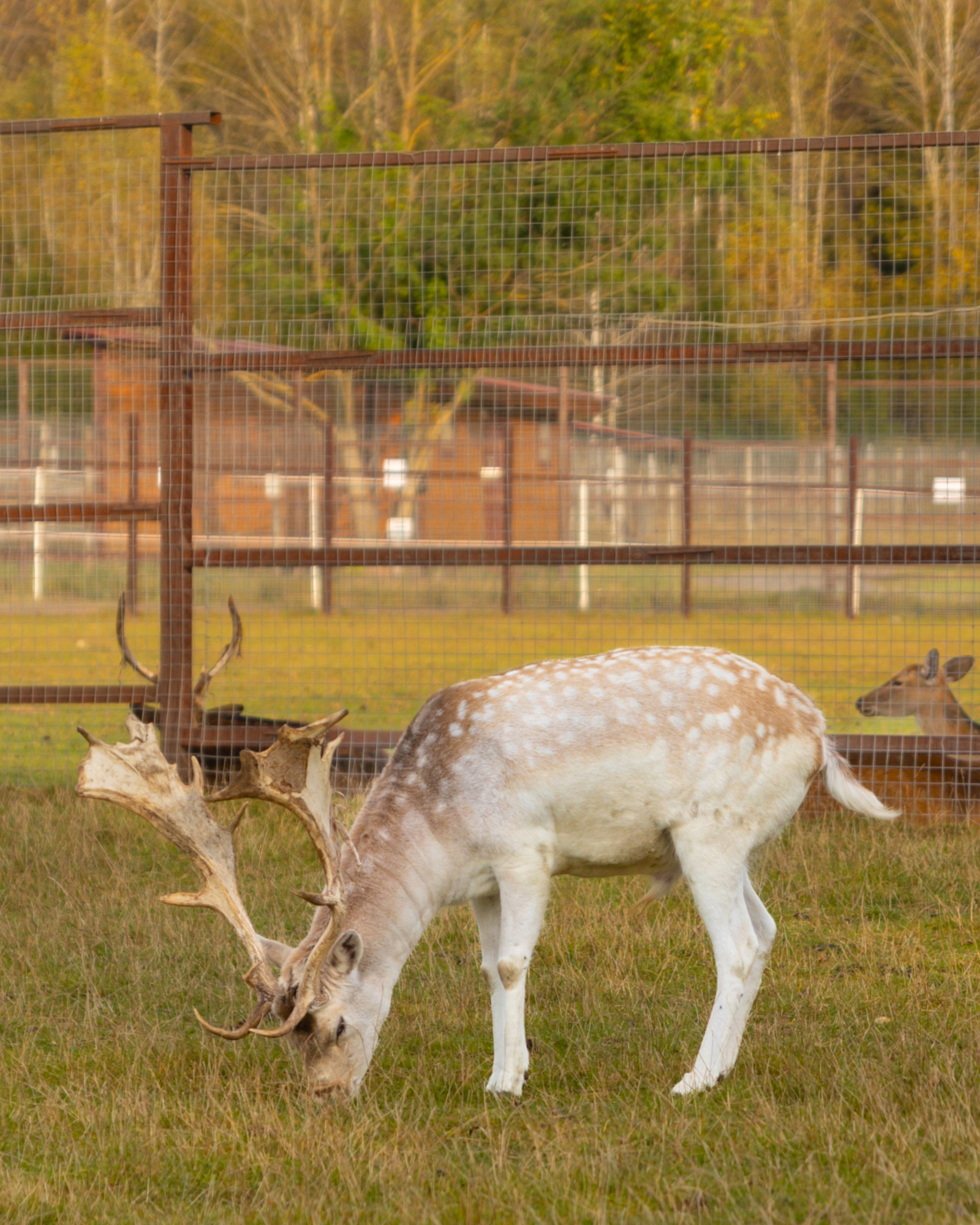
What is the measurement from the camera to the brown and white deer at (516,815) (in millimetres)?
3857

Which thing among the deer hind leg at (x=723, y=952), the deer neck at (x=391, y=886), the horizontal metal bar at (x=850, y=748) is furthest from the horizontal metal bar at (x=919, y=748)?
the deer neck at (x=391, y=886)

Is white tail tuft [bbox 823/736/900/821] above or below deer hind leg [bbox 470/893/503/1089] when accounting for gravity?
above

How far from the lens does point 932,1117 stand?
3.63 metres

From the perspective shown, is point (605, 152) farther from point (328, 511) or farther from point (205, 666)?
point (328, 511)

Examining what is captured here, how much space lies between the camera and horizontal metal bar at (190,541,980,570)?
22.8ft

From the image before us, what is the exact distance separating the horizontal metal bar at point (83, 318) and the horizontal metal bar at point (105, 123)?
0.89 m

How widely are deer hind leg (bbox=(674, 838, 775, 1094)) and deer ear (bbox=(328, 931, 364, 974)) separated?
0.90 m

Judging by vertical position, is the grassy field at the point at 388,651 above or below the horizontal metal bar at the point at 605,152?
below

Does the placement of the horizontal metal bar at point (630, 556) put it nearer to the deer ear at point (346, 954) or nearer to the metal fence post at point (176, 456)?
the metal fence post at point (176, 456)

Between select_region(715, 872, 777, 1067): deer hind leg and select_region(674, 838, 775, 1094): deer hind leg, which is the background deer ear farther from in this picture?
select_region(674, 838, 775, 1094): deer hind leg

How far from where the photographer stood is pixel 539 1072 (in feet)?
13.9

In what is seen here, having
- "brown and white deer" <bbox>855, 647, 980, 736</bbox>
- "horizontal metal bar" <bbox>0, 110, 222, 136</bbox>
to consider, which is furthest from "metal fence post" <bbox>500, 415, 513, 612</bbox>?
"horizontal metal bar" <bbox>0, 110, 222, 136</bbox>

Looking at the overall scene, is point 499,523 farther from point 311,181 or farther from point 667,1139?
point 667,1139

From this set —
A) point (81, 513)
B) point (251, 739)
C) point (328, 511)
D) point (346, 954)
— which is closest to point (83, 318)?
point (81, 513)
